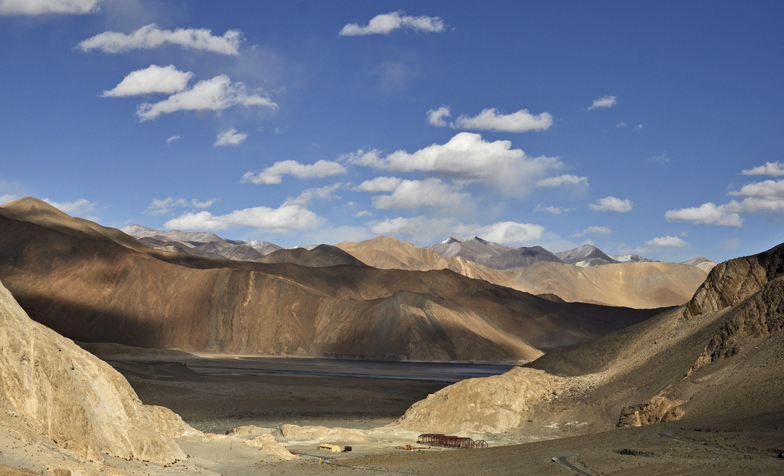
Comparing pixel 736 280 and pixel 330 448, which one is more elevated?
pixel 736 280

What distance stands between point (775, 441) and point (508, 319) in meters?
138

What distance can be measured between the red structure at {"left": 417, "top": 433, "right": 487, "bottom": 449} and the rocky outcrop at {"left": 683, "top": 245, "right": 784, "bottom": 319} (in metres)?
18.0

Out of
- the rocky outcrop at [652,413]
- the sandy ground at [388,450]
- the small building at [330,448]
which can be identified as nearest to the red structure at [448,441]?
the sandy ground at [388,450]

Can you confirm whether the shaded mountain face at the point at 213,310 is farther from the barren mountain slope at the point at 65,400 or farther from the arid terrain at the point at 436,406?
the barren mountain slope at the point at 65,400

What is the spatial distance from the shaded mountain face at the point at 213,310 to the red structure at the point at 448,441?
7253 centimetres

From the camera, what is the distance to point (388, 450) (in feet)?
112

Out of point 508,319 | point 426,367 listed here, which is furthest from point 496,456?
point 508,319

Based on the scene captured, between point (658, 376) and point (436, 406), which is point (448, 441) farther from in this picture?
point (658, 376)

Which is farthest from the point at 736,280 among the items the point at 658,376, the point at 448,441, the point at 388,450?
the point at 388,450

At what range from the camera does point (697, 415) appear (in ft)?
93.7

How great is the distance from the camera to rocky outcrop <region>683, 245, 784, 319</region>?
4197 centimetres

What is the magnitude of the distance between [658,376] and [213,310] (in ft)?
321

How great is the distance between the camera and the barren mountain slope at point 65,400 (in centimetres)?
1925

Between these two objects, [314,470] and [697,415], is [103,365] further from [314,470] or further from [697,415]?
[697,415]
